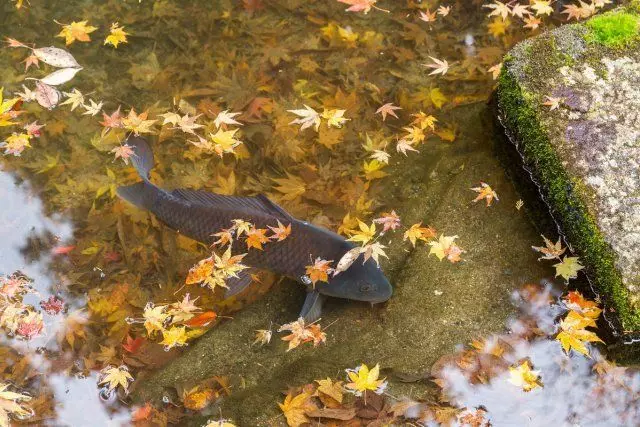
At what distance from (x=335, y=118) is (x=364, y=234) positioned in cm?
124

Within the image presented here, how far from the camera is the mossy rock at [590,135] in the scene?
12.1ft

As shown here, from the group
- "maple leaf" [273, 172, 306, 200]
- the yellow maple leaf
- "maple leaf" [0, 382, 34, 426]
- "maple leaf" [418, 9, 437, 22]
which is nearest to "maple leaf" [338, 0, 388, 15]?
"maple leaf" [418, 9, 437, 22]

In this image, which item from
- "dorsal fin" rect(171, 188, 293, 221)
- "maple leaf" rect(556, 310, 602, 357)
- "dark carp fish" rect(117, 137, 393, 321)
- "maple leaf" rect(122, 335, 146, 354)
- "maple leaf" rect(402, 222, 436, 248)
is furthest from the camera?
"maple leaf" rect(402, 222, 436, 248)

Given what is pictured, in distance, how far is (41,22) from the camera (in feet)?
19.8

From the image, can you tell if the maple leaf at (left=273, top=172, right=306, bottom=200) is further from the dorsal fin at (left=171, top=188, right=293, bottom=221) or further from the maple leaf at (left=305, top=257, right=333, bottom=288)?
the maple leaf at (left=305, top=257, right=333, bottom=288)

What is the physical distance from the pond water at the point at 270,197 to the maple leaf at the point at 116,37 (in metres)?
0.06

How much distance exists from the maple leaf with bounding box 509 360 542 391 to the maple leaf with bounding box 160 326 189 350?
7.32 feet

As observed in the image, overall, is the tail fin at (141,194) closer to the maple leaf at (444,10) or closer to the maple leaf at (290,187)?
the maple leaf at (290,187)

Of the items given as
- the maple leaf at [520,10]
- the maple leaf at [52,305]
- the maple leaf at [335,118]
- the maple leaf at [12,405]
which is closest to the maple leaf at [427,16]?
the maple leaf at [520,10]

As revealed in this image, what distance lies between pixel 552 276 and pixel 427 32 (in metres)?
2.83

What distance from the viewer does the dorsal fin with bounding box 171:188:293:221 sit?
13.9ft

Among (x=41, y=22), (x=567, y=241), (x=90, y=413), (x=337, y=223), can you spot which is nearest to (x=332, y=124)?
(x=337, y=223)

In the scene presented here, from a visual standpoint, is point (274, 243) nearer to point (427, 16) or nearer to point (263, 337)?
point (263, 337)

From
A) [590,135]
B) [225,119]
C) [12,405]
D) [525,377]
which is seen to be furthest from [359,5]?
[12,405]
